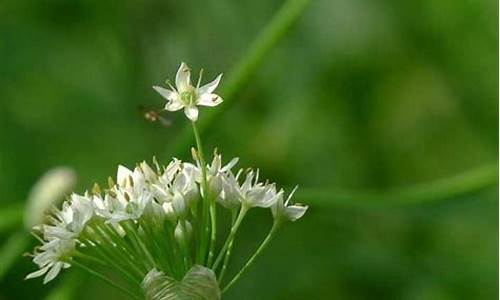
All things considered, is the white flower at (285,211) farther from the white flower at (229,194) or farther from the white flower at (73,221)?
the white flower at (73,221)

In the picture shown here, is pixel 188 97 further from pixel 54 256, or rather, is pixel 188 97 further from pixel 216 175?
pixel 54 256

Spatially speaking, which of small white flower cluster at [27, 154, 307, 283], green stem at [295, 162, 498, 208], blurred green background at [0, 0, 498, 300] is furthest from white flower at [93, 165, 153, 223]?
blurred green background at [0, 0, 498, 300]

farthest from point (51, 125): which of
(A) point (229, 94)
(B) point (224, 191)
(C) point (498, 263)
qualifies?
(B) point (224, 191)

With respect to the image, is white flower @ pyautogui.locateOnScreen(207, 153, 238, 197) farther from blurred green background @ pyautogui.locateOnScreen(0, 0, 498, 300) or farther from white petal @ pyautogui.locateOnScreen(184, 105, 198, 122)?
blurred green background @ pyautogui.locateOnScreen(0, 0, 498, 300)

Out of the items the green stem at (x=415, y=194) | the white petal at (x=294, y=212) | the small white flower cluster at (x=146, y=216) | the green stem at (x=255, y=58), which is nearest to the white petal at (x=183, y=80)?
the small white flower cluster at (x=146, y=216)

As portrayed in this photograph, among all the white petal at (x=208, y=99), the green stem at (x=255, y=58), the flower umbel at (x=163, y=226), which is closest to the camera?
the flower umbel at (x=163, y=226)

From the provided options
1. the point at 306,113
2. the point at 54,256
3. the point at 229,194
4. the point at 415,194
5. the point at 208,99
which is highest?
the point at 306,113

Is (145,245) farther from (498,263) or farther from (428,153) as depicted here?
(428,153)

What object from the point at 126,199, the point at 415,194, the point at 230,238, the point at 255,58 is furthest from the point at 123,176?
the point at 415,194
